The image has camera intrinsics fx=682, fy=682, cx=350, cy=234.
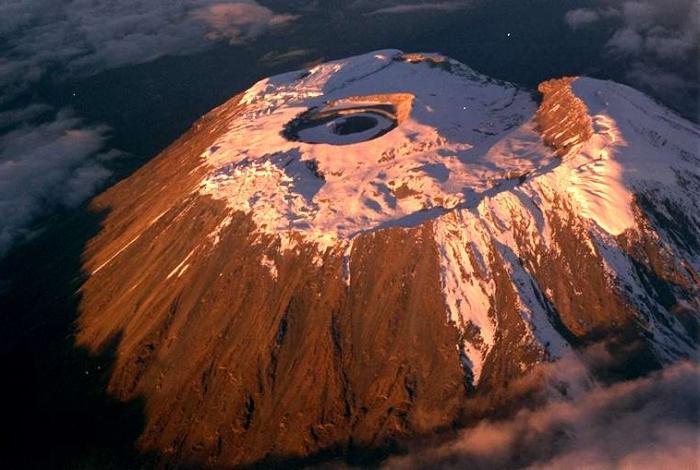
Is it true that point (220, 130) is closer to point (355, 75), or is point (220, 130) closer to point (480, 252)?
point (355, 75)

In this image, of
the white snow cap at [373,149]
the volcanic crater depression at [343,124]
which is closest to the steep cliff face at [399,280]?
the white snow cap at [373,149]

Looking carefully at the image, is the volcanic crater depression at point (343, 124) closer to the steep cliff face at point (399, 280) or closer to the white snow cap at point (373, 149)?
the white snow cap at point (373, 149)

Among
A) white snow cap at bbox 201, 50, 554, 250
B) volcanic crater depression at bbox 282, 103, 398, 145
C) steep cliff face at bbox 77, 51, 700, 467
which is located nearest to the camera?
steep cliff face at bbox 77, 51, 700, 467

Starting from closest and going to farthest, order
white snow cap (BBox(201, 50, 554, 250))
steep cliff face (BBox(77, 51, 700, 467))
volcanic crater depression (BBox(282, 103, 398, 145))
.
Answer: steep cliff face (BBox(77, 51, 700, 467)) < white snow cap (BBox(201, 50, 554, 250)) < volcanic crater depression (BBox(282, 103, 398, 145))

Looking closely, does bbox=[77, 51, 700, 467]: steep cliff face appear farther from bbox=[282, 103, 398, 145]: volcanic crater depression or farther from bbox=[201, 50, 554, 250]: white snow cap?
bbox=[282, 103, 398, 145]: volcanic crater depression

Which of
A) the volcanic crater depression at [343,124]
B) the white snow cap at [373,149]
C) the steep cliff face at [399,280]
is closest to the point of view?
the steep cliff face at [399,280]

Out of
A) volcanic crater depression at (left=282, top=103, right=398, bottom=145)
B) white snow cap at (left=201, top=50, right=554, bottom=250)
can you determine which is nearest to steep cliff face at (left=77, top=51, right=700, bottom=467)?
white snow cap at (left=201, top=50, right=554, bottom=250)
